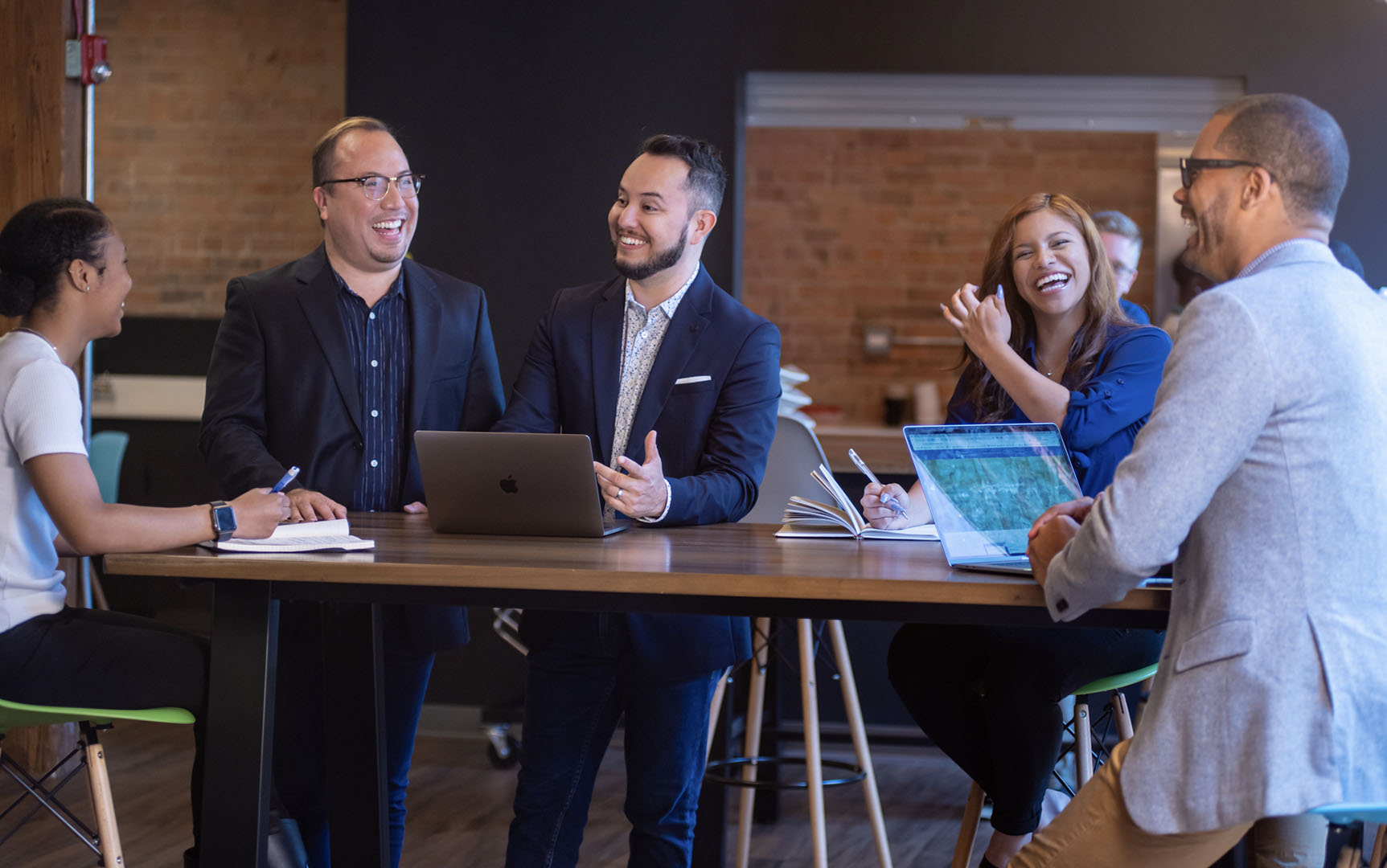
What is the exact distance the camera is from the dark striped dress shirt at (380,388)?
265cm

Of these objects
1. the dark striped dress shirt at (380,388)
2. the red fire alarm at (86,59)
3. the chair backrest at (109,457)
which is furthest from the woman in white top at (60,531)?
the chair backrest at (109,457)

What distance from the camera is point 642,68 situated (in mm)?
4367

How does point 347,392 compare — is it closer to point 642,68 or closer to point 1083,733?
point 1083,733

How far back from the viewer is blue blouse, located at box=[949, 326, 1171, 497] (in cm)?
237

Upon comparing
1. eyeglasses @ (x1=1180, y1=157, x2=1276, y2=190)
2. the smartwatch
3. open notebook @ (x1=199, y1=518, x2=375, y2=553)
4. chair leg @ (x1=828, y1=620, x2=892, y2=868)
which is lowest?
chair leg @ (x1=828, y1=620, x2=892, y2=868)

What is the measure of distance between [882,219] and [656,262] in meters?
5.24

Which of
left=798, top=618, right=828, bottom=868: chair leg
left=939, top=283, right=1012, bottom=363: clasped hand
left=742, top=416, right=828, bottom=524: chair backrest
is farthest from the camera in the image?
left=742, top=416, right=828, bottom=524: chair backrest

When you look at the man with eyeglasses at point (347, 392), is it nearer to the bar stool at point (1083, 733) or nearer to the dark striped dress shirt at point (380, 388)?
the dark striped dress shirt at point (380, 388)

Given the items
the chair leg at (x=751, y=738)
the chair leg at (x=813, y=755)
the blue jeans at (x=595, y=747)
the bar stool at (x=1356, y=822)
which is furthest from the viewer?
the chair leg at (x=751, y=738)

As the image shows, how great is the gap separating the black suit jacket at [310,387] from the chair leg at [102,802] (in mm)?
522

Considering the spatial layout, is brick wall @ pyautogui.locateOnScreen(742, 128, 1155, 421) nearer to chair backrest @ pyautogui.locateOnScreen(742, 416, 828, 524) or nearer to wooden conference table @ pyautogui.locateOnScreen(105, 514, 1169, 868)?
chair backrest @ pyautogui.locateOnScreen(742, 416, 828, 524)

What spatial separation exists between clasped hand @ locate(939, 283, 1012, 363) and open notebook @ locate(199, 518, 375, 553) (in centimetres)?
114

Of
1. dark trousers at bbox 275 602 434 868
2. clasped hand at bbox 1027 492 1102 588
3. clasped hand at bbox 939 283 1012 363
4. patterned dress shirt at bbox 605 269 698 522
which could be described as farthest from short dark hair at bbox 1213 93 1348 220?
dark trousers at bbox 275 602 434 868

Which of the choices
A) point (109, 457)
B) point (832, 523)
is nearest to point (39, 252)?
point (832, 523)
